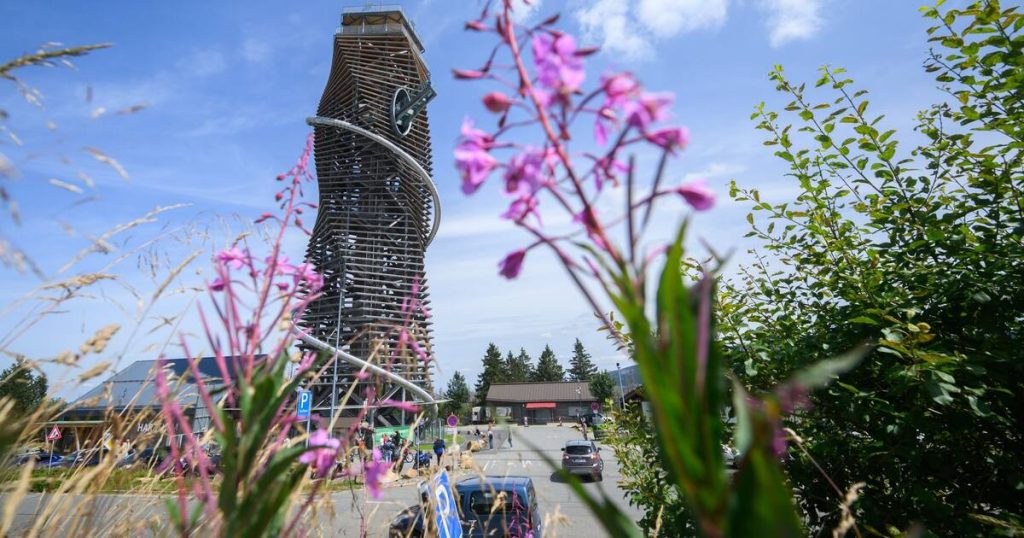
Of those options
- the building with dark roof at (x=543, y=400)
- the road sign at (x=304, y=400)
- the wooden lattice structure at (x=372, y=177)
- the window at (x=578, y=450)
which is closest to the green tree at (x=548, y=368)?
the building with dark roof at (x=543, y=400)

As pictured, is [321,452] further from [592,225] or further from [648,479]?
[648,479]

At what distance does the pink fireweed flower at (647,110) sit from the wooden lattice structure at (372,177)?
2412 centimetres

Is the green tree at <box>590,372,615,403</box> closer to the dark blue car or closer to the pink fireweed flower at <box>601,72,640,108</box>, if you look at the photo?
the dark blue car

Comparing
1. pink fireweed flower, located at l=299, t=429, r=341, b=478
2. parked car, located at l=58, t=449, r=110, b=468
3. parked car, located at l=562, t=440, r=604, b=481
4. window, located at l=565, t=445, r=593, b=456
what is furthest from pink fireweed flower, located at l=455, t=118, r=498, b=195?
window, located at l=565, t=445, r=593, b=456

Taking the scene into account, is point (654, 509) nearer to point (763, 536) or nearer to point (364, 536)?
point (364, 536)

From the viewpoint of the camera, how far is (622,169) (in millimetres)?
658

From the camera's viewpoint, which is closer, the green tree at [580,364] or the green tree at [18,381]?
the green tree at [18,381]

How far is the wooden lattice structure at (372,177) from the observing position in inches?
987

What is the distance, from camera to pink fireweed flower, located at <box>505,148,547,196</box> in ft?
2.00

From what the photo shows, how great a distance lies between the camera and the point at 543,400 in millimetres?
62812

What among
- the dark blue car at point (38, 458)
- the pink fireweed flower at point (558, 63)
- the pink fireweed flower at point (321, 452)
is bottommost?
the dark blue car at point (38, 458)

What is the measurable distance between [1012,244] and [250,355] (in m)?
2.60

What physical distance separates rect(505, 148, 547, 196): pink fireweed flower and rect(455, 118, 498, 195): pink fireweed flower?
4cm

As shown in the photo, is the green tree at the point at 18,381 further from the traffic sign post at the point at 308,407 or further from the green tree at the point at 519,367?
the green tree at the point at 519,367
